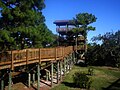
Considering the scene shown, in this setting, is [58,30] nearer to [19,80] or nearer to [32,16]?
[32,16]

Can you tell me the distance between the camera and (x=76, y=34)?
203ft

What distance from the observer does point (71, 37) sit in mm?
63906

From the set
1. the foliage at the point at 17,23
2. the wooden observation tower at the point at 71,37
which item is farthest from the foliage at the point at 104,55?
the foliage at the point at 17,23

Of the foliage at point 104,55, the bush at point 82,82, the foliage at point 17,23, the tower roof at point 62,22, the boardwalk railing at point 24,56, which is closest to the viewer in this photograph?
the boardwalk railing at point 24,56

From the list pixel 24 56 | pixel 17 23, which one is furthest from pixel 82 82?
pixel 17 23

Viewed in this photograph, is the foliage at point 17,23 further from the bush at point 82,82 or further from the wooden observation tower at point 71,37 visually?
the wooden observation tower at point 71,37

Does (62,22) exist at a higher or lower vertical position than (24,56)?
higher

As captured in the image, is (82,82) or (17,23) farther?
(17,23)

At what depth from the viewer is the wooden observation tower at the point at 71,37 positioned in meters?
61.8

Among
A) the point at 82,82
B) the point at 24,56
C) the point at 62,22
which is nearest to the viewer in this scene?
the point at 24,56

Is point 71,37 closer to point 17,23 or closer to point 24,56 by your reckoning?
point 17,23

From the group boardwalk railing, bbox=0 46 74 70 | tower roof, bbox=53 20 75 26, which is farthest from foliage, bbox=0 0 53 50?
tower roof, bbox=53 20 75 26

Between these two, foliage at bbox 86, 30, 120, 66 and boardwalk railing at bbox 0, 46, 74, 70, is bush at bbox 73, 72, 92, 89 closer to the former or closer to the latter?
boardwalk railing at bbox 0, 46, 74, 70

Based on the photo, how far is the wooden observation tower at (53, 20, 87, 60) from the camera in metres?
61.8
